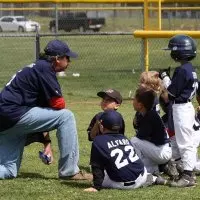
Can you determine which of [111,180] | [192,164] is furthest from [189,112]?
[111,180]

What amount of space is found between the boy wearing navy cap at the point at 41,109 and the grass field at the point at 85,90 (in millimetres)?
229

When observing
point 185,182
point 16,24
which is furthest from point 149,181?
point 16,24

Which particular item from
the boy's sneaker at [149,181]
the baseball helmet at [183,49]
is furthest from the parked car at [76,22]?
the boy's sneaker at [149,181]

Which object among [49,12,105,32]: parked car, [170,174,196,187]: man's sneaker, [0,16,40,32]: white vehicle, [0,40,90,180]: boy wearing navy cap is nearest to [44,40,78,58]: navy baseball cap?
[0,40,90,180]: boy wearing navy cap

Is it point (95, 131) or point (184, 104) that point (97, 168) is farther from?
point (184, 104)

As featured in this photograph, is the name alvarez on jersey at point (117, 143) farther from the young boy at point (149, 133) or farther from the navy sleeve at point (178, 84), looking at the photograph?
the navy sleeve at point (178, 84)

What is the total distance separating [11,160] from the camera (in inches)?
281

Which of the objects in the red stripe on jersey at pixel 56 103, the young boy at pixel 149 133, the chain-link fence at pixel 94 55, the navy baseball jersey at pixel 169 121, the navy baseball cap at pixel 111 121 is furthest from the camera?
the chain-link fence at pixel 94 55

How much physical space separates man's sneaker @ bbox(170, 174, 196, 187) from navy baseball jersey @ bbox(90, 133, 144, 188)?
0.40 m

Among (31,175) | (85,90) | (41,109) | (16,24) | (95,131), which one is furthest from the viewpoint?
(16,24)

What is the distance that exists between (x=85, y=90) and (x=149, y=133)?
28.2 feet

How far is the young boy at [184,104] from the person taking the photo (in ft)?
22.2

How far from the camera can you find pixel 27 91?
6.94m

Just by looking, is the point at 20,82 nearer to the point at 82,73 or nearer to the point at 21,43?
the point at 82,73
